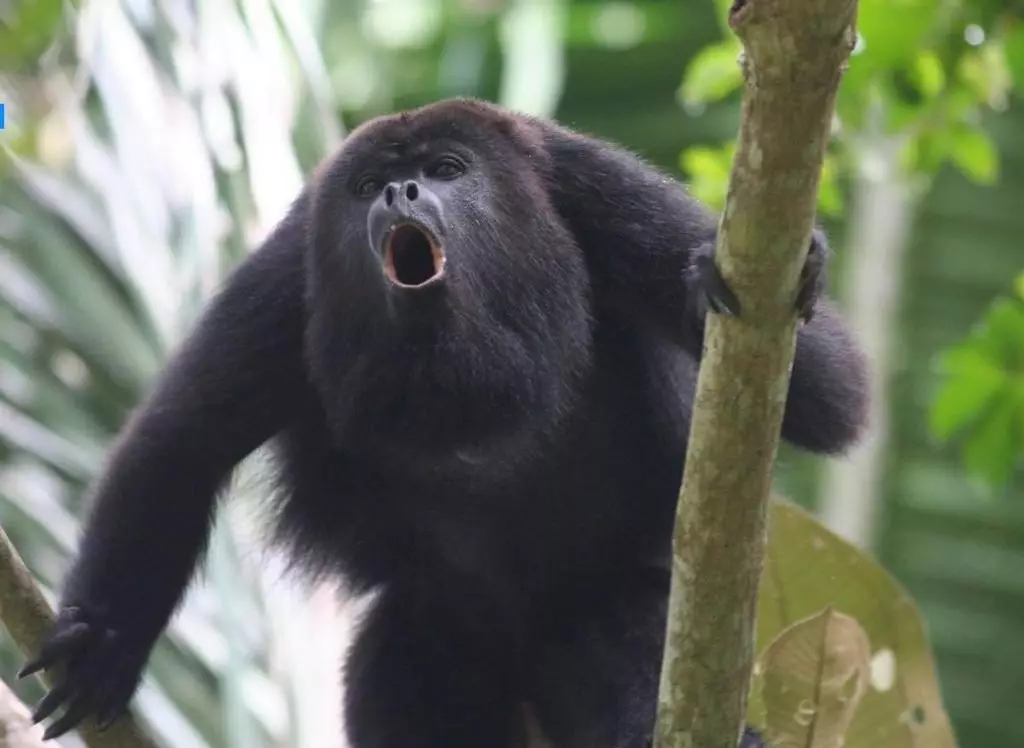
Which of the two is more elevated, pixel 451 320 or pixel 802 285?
pixel 451 320

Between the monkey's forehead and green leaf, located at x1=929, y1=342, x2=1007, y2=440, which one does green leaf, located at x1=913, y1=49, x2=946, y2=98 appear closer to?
green leaf, located at x1=929, y1=342, x2=1007, y2=440

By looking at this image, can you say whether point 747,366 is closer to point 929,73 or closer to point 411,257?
point 411,257

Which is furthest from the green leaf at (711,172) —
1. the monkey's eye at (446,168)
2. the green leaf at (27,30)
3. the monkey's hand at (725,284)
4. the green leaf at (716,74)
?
the green leaf at (27,30)

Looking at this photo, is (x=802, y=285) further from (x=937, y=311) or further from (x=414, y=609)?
(x=937, y=311)

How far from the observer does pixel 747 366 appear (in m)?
1.27

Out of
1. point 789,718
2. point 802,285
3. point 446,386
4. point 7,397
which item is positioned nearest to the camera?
point 802,285

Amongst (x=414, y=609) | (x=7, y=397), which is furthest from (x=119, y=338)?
(x=414, y=609)

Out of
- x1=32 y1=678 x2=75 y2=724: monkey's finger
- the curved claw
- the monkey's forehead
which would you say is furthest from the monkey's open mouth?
x1=32 y1=678 x2=75 y2=724: monkey's finger

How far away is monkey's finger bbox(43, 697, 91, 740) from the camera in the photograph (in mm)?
1709

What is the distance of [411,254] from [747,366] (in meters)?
0.61

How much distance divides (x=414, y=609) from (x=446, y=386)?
0.31m

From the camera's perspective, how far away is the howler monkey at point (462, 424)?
1.76 m

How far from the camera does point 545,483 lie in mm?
1883

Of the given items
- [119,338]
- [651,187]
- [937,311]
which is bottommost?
[651,187]
